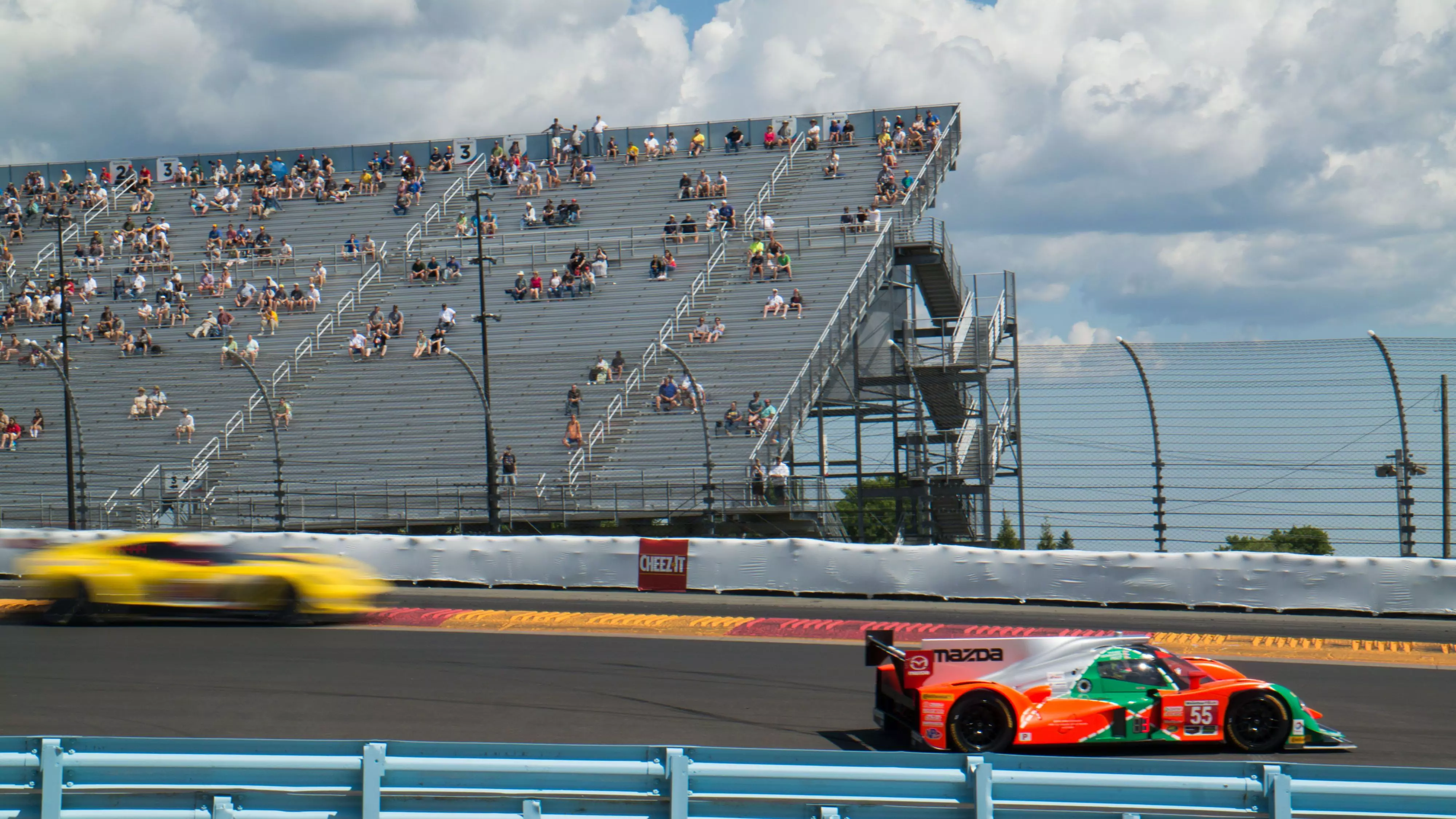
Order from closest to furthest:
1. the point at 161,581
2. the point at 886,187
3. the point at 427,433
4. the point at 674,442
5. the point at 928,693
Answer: the point at 928,693
the point at 161,581
the point at 674,442
the point at 427,433
the point at 886,187

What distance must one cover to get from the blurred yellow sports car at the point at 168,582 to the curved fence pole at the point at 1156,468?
11.9 metres

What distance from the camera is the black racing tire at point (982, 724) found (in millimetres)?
10016

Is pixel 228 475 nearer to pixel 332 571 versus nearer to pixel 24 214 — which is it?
pixel 332 571

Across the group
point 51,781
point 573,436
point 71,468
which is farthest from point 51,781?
point 573,436

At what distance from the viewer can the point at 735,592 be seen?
20.3 m

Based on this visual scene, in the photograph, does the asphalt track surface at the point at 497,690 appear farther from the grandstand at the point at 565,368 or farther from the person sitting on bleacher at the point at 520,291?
the person sitting on bleacher at the point at 520,291

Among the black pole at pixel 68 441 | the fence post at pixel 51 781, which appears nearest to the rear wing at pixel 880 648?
the fence post at pixel 51 781

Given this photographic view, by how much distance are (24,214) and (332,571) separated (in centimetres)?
3693

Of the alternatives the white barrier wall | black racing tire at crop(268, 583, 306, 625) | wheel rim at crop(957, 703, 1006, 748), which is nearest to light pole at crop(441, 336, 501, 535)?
the white barrier wall

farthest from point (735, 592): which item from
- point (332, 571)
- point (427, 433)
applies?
point (427, 433)

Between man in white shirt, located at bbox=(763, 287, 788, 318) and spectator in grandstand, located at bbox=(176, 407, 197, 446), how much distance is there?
13.9 metres

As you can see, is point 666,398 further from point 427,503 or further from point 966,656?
point 966,656

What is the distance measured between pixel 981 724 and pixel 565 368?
74.6ft

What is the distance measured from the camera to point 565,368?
105ft
